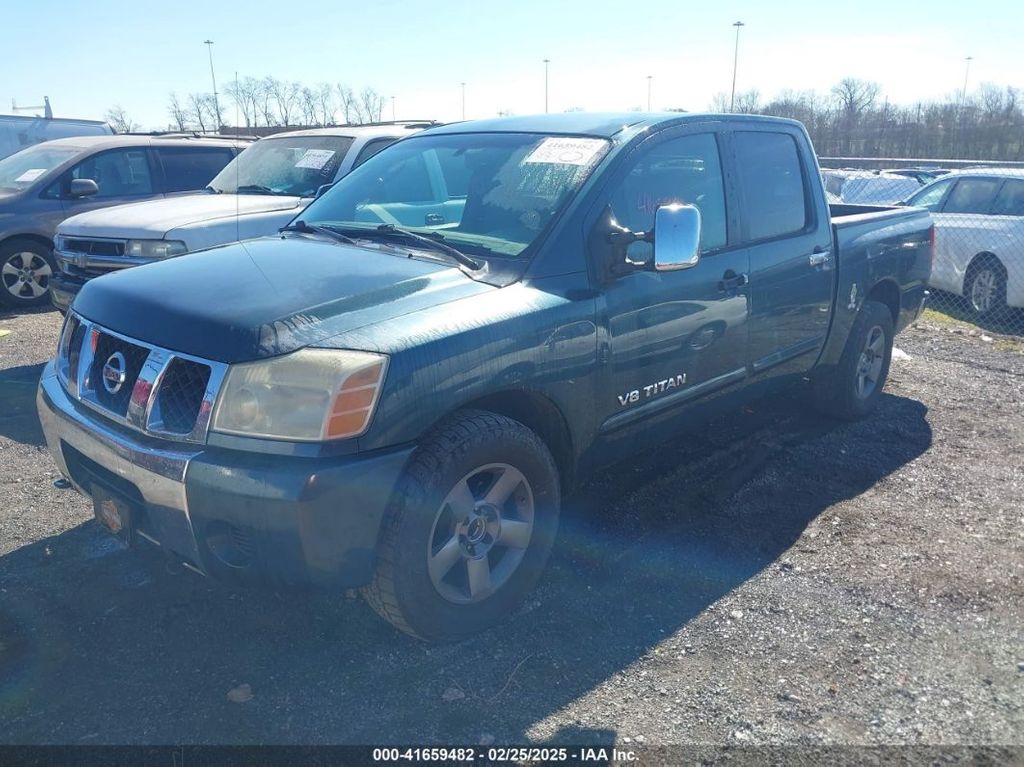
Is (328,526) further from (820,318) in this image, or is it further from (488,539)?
(820,318)

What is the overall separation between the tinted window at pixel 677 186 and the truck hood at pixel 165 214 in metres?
3.87

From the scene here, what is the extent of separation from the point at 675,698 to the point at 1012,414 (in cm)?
437

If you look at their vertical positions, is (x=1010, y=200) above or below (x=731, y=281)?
below

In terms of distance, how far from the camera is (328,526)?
2547mm

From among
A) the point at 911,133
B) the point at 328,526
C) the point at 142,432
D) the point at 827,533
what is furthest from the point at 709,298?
the point at 911,133

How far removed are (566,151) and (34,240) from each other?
7.53m

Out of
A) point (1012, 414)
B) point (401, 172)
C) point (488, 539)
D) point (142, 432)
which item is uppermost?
point (401, 172)

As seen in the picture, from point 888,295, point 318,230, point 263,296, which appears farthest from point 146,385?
point 888,295

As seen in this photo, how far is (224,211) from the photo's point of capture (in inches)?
267

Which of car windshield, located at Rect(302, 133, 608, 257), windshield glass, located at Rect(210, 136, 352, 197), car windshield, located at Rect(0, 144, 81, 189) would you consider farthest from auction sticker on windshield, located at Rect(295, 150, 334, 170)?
car windshield, located at Rect(302, 133, 608, 257)

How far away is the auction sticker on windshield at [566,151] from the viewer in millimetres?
3639

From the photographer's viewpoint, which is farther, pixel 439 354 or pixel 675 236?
→ pixel 675 236

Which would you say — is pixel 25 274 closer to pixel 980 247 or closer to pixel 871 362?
pixel 871 362

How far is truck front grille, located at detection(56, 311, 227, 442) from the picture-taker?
2697 mm
